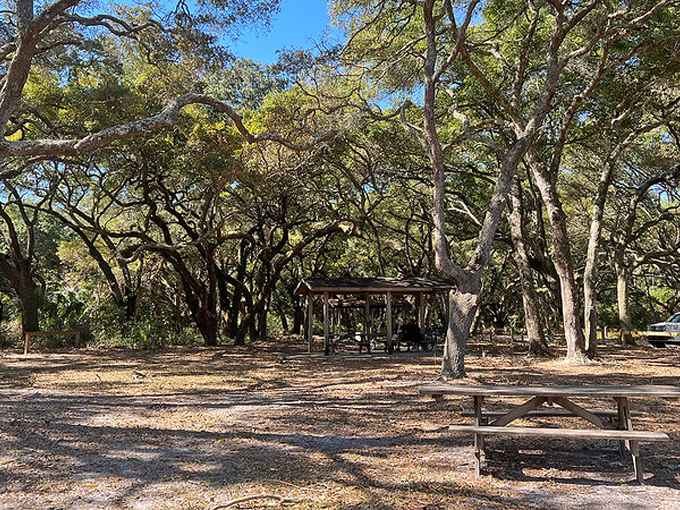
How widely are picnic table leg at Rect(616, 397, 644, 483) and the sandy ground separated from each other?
4.1 inches

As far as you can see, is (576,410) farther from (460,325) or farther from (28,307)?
(28,307)

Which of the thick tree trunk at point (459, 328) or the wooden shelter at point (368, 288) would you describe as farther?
the wooden shelter at point (368, 288)

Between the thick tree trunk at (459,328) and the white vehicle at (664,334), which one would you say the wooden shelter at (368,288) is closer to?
the thick tree trunk at (459,328)

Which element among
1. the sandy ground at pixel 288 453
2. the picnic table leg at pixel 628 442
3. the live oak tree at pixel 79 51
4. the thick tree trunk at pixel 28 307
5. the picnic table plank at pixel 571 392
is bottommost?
the sandy ground at pixel 288 453

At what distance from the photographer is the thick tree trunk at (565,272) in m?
12.5

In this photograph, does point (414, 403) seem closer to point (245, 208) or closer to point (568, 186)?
point (245, 208)

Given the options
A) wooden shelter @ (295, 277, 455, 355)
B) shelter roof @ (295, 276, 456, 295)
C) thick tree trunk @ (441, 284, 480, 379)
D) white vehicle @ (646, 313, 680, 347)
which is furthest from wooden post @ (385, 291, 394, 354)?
white vehicle @ (646, 313, 680, 347)

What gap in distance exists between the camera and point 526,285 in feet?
48.4

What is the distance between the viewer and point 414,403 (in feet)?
24.8

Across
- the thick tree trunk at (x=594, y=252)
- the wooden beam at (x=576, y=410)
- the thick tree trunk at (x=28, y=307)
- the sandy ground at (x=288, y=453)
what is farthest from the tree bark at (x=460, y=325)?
the thick tree trunk at (x=28, y=307)

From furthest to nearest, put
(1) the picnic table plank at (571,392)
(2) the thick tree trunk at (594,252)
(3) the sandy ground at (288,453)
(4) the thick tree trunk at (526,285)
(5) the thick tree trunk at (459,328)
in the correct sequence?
(4) the thick tree trunk at (526,285) < (2) the thick tree trunk at (594,252) < (5) the thick tree trunk at (459,328) < (1) the picnic table plank at (571,392) < (3) the sandy ground at (288,453)

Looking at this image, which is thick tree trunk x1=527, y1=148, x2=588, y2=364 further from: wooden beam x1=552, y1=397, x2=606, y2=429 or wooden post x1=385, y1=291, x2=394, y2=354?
wooden beam x1=552, y1=397, x2=606, y2=429

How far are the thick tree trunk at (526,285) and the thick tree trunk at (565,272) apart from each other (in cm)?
173

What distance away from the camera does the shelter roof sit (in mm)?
16500
